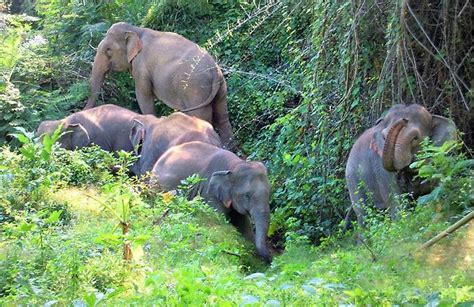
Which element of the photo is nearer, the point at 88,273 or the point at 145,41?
the point at 88,273

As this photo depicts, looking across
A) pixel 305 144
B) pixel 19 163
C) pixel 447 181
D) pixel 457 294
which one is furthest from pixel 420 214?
pixel 19 163

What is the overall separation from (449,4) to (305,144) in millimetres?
2729

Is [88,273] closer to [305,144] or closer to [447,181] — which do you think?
[447,181]

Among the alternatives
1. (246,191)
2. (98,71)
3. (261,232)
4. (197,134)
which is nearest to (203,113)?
(197,134)

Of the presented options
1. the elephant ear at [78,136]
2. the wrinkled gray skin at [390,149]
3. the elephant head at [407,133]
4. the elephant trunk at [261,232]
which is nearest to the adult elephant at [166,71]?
the elephant ear at [78,136]

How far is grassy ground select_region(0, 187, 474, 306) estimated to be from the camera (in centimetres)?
584

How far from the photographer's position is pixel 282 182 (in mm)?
12070

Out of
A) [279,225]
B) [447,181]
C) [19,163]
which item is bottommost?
[279,225]

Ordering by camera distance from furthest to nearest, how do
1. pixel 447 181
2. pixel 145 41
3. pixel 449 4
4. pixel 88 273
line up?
pixel 145 41
pixel 449 4
pixel 447 181
pixel 88 273

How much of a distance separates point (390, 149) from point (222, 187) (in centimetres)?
260

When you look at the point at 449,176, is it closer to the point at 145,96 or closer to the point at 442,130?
the point at 442,130

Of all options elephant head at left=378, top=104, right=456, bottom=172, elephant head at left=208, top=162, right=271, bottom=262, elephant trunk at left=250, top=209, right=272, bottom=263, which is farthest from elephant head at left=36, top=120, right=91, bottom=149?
elephant head at left=378, top=104, right=456, bottom=172

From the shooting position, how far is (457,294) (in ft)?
19.4

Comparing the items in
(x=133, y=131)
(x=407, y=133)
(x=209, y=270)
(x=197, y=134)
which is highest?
(x=407, y=133)
